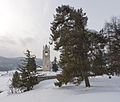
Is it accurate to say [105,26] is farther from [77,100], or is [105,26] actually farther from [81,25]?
[77,100]

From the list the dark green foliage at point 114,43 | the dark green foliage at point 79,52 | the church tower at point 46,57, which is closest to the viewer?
the dark green foliage at point 79,52

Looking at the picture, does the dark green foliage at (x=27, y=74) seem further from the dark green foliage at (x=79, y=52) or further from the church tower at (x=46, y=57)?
the church tower at (x=46, y=57)

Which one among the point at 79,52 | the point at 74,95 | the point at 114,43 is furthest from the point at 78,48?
the point at 114,43

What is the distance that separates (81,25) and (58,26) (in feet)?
8.92

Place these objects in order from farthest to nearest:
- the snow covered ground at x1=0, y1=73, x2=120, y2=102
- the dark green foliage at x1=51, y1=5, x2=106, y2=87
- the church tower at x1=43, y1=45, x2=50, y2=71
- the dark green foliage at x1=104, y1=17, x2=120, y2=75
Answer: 1. the church tower at x1=43, y1=45, x2=50, y2=71
2. the dark green foliage at x1=104, y1=17, x2=120, y2=75
3. the dark green foliage at x1=51, y1=5, x2=106, y2=87
4. the snow covered ground at x1=0, y1=73, x2=120, y2=102

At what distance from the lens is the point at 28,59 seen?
25688 millimetres

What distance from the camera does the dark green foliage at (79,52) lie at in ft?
49.2

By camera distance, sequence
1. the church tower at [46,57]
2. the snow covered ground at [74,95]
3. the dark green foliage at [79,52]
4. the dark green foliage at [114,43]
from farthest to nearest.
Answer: the church tower at [46,57]
the dark green foliage at [114,43]
the dark green foliage at [79,52]
the snow covered ground at [74,95]

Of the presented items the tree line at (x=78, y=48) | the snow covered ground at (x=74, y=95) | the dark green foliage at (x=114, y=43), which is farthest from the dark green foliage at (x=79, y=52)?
the dark green foliage at (x=114, y=43)

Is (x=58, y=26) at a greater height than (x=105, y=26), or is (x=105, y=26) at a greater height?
(x=105, y=26)

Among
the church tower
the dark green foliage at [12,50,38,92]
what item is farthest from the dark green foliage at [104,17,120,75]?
the church tower

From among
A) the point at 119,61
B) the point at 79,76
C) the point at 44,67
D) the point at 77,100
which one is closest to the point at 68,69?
the point at 79,76

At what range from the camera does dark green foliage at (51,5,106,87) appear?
15.0 m

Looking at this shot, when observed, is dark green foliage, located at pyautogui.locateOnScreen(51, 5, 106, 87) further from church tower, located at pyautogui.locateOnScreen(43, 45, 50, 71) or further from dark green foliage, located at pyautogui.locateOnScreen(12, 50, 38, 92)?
church tower, located at pyautogui.locateOnScreen(43, 45, 50, 71)
